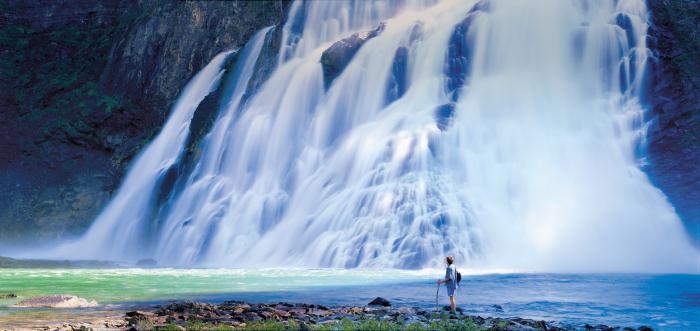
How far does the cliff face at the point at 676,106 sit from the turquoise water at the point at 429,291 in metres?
7.76

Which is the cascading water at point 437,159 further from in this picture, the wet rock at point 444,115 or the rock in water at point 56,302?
the rock in water at point 56,302

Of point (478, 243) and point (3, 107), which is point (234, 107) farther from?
point (3, 107)

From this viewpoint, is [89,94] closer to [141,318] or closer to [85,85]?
[85,85]

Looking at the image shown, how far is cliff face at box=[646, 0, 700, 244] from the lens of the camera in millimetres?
27703

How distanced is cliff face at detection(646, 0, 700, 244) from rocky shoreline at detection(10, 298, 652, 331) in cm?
1768

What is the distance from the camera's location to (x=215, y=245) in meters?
31.2

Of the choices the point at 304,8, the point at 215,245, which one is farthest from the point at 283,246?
the point at 304,8

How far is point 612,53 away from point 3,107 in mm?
44137

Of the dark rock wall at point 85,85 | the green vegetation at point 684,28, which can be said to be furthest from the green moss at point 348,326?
the dark rock wall at point 85,85

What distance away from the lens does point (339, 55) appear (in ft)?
123

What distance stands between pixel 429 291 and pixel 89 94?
45398mm

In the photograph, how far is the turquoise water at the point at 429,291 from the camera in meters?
12.8

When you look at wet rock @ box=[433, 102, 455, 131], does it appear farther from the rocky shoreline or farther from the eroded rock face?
the rocky shoreline

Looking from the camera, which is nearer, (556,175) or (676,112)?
(556,175)
